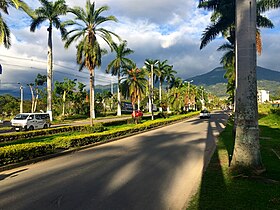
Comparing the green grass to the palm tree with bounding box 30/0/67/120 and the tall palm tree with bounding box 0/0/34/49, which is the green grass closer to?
the tall palm tree with bounding box 0/0/34/49

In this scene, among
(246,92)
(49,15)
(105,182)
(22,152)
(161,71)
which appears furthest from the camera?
(161,71)

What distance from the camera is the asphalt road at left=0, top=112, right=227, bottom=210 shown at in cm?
Result: 577

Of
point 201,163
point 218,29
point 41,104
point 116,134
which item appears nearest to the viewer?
point 201,163

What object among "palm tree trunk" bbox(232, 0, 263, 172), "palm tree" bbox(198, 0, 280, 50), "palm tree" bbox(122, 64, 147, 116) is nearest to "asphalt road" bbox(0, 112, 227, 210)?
"palm tree trunk" bbox(232, 0, 263, 172)

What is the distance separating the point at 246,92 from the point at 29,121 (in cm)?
2169

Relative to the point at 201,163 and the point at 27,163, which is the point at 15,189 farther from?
the point at 201,163

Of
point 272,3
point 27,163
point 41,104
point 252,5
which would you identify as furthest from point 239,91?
point 41,104

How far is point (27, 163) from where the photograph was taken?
10.1m

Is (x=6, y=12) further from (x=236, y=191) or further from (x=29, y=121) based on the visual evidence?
(x=236, y=191)

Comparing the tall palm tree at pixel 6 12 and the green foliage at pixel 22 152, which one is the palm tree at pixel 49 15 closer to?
the tall palm tree at pixel 6 12

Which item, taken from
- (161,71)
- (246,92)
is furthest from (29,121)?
(161,71)

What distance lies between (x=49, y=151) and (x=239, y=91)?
27.5 feet

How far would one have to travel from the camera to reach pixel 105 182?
24.0ft

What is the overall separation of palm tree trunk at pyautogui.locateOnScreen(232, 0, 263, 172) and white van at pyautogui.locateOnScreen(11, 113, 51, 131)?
69.1 feet
